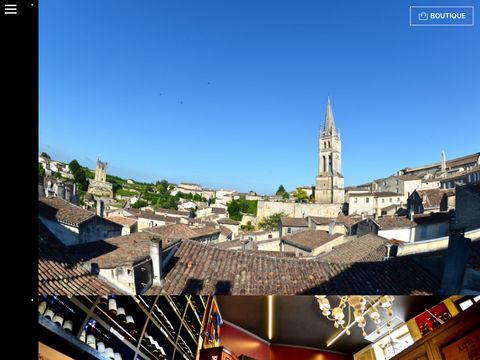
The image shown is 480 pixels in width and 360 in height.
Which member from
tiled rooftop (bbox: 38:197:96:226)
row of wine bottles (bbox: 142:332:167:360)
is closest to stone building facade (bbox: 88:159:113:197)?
tiled rooftop (bbox: 38:197:96:226)

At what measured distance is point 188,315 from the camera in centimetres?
161

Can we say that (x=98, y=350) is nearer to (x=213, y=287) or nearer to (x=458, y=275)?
(x=213, y=287)

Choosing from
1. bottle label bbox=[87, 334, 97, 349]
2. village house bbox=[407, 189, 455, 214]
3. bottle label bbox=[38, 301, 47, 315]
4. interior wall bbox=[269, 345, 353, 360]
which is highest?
village house bbox=[407, 189, 455, 214]

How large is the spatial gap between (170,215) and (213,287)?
66 cm

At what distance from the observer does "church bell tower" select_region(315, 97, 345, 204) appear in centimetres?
236

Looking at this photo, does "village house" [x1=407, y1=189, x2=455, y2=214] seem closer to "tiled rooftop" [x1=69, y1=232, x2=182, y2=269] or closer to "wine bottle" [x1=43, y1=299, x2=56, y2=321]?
"tiled rooftop" [x1=69, y1=232, x2=182, y2=269]

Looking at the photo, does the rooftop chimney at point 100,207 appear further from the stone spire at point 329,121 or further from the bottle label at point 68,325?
the stone spire at point 329,121

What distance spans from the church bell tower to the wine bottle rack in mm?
1254

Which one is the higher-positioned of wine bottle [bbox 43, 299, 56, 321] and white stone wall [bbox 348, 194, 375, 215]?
white stone wall [bbox 348, 194, 375, 215]

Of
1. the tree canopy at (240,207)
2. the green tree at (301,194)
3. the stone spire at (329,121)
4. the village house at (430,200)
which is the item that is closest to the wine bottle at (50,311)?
the tree canopy at (240,207)

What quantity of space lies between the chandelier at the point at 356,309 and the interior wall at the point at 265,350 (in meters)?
0.17

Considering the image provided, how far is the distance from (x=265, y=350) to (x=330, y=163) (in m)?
1.37

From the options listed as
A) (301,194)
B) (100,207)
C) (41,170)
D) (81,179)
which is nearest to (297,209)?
(301,194)
